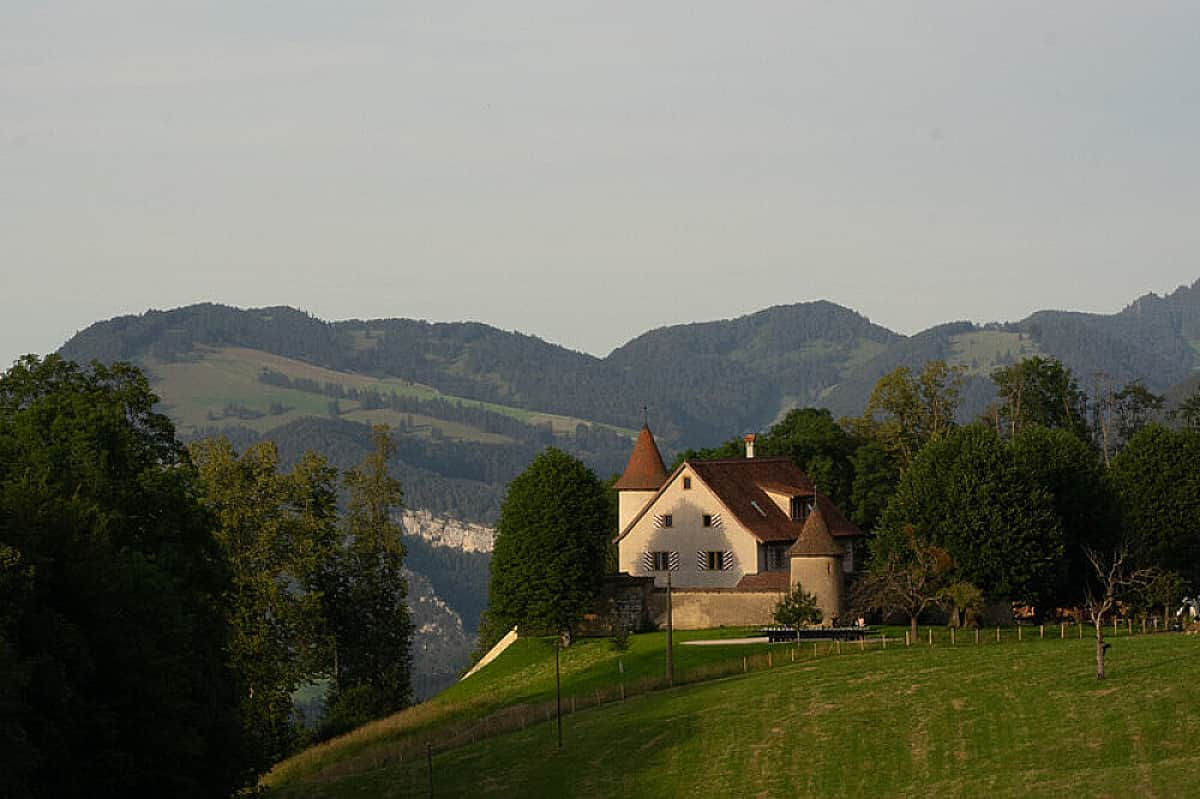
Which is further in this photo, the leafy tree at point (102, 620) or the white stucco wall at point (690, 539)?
the white stucco wall at point (690, 539)

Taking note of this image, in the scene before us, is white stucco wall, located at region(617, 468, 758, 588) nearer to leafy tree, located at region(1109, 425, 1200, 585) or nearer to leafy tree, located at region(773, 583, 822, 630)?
leafy tree, located at region(773, 583, 822, 630)

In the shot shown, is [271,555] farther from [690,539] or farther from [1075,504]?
[1075,504]

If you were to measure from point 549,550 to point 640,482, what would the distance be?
16.7m

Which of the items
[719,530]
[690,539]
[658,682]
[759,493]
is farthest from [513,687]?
[759,493]

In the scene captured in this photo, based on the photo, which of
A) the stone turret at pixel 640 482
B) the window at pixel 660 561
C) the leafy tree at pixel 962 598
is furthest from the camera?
the stone turret at pixel 640 482

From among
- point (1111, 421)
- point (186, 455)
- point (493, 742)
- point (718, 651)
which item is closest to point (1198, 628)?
point (718, 651)

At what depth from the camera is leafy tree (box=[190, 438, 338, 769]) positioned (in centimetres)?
8800

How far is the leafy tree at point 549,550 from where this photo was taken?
321 feet

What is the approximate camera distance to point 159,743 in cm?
5044

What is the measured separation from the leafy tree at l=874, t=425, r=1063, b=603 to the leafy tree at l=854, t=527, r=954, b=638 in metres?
0.58

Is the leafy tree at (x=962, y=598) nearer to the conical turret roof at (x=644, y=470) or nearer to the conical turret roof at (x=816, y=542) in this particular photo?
the conical turret roof at (x=816, y=542)

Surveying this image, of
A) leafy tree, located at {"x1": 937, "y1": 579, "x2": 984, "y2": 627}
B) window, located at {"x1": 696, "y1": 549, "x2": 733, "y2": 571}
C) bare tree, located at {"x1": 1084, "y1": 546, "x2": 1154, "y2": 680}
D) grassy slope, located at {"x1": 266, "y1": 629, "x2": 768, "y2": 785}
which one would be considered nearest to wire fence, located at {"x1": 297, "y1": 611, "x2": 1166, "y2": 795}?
grassy slope, located at {"x1": 266, "y1": 629, "x2": 768, "y2": 785}

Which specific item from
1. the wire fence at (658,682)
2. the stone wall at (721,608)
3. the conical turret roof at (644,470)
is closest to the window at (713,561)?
the stone wall at (721,608)

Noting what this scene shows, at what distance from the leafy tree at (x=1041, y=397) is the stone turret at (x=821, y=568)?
5461 centimetres
